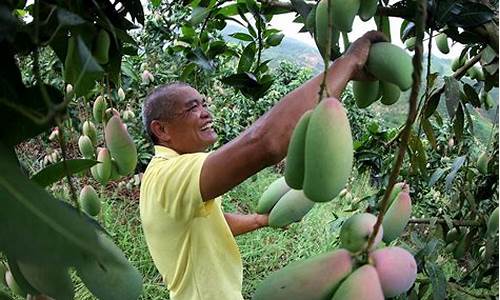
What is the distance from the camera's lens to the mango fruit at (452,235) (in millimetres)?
1181

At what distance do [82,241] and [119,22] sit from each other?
371 millimetres

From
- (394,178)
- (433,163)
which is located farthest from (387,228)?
(433,163)

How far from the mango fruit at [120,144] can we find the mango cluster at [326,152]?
565 millimetres

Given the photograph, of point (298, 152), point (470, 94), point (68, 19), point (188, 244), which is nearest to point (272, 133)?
point (298, 152)

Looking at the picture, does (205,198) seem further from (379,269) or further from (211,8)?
(379,269)

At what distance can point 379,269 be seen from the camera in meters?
0.47

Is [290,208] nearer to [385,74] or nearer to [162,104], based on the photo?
[385,74]

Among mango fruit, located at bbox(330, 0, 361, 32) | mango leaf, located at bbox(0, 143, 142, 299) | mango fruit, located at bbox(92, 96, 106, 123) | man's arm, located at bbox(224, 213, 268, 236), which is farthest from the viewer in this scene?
man's arm, located at bbox(224, 213, 268, 236)

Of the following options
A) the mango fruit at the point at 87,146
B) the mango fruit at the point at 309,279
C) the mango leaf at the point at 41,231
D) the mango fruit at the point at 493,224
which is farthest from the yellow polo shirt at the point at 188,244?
the mango leaf at the point at 41,231

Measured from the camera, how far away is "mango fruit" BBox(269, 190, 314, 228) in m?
0.90

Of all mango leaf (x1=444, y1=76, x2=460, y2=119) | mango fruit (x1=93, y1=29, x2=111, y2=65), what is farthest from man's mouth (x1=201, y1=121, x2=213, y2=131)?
→ mango fruit (x1=93, y1=29, x2=111, y2=65)

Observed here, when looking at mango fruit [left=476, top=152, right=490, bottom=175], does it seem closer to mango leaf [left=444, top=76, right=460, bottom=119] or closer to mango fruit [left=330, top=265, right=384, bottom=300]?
mango leaf [left=444, top=76, right=460, bottom=119]

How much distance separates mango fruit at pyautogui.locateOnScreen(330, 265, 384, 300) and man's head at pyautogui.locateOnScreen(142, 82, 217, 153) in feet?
3.28

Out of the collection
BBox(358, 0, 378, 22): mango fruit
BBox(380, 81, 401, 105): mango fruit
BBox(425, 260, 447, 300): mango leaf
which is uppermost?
BBox(358, 0, 378, 22): mango fruit
